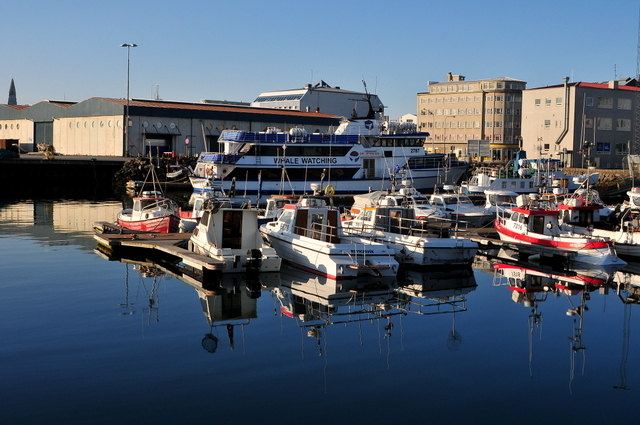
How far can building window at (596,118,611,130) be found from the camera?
73375 mm

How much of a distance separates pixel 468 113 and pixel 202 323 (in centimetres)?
8432

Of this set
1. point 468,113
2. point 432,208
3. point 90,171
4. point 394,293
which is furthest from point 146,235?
point 468,113

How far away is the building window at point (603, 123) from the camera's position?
73.4 meters

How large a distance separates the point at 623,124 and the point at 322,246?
60.6 metres

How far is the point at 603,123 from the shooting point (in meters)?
73.7

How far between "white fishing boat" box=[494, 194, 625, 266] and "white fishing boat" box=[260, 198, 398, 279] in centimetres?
733

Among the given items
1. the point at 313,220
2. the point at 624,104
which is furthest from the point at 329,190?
the point at 624,104

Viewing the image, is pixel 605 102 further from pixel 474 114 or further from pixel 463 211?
pixel 463 211

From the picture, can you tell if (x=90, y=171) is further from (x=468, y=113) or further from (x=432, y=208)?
(x=468, y=113)

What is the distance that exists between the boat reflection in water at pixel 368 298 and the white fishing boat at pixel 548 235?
415 centimetres

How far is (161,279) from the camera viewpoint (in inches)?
919

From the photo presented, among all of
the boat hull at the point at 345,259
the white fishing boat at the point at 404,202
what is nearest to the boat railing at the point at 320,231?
the boat hull at the point at 345,259

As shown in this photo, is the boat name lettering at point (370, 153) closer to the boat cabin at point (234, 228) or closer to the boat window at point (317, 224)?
the boat window at point (317, 224)

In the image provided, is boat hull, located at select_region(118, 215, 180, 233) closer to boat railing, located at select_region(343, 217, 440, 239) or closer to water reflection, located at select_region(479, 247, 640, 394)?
boat railing, located at select_region(343, 217, 440, 239)
